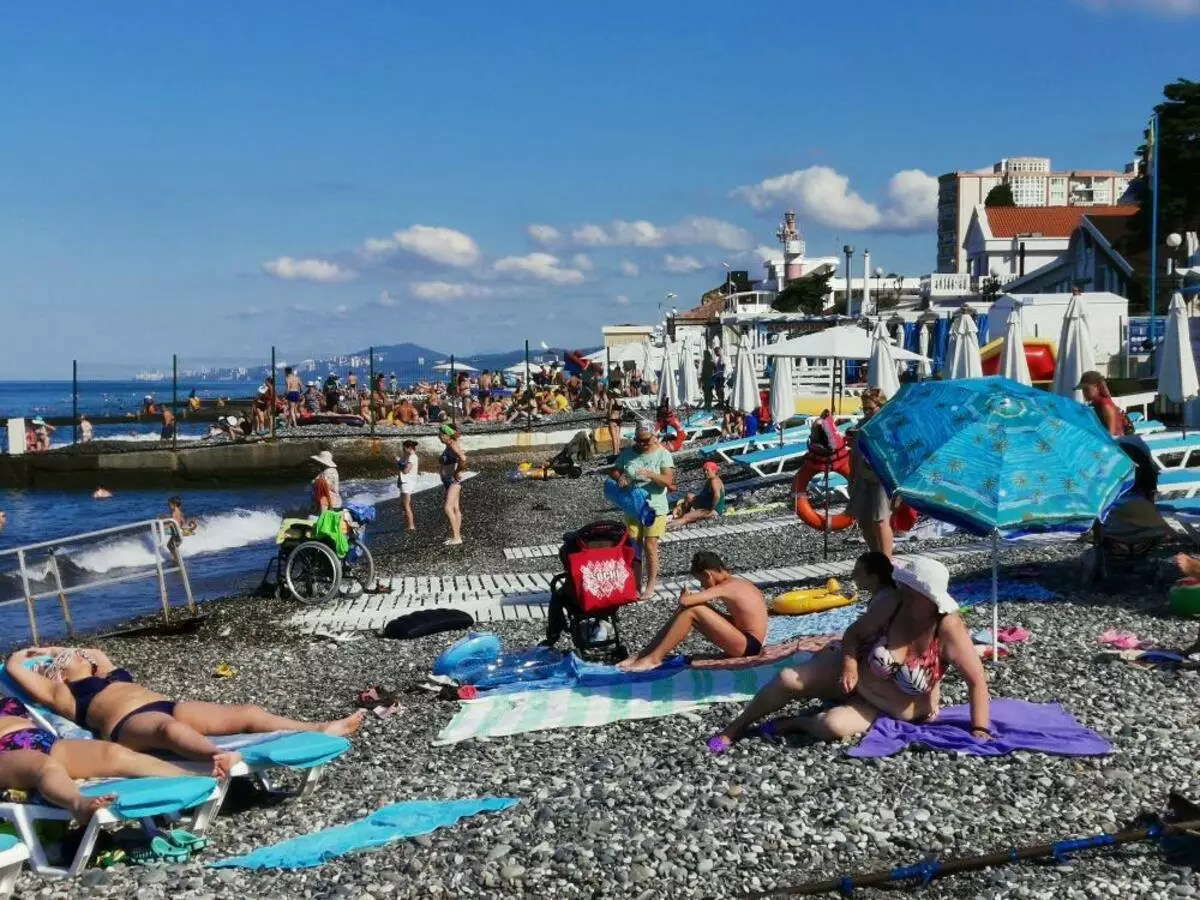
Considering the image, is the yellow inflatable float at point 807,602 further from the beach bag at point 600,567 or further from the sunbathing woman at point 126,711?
the sunbathing woman at point 126,711

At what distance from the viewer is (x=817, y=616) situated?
987 centimetres

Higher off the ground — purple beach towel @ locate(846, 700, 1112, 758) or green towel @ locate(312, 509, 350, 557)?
green towel @ locate(312, 509, 350, 557)

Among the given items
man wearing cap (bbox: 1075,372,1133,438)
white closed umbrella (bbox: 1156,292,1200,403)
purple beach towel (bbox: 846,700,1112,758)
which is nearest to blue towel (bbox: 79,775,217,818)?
purple beach towel (bbox: 846,700,1112,758)

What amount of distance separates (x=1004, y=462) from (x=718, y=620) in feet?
6.45

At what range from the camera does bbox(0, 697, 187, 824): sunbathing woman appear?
5598 millimetres

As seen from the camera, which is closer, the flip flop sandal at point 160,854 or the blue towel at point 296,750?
the flip flop sandal at point 160,854

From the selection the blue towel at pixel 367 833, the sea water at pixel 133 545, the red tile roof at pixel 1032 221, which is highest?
the red tile roof at pixel 1032 221

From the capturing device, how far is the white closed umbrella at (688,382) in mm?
33750

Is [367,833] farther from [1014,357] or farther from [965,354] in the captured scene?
→ [965,354]

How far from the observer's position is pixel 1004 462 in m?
7.52

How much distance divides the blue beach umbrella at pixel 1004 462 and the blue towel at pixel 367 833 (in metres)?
3.20

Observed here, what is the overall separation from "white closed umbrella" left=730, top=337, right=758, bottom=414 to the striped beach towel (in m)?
17.5

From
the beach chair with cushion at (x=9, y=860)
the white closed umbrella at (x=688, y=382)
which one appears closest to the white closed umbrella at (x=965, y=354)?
the beach chair with cushion at (x=9, y=860)

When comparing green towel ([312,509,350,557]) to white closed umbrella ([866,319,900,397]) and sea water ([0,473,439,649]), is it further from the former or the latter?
white closed umbrella ([866,319,900,397])
